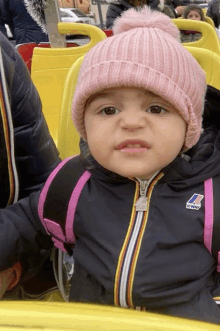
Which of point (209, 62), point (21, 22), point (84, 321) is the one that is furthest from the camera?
point (21, 22)

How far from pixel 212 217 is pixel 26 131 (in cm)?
42

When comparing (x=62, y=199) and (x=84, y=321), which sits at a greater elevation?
(x=84, y=321)

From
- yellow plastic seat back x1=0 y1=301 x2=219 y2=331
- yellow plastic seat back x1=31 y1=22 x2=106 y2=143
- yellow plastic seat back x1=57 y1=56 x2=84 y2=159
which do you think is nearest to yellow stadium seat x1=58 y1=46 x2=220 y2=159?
yellow plastic seat back x1=57 y1=56 x2=84 y2=159

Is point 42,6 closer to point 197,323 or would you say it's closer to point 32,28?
point 32,28

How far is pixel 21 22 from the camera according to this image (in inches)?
123

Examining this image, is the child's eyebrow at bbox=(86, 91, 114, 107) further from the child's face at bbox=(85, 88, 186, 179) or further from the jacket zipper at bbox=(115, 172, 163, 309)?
the jacket zipper at bbox=(115, 172, 163, 309)

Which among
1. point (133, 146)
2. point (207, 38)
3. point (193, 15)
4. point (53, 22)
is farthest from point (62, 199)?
point (193, 15)

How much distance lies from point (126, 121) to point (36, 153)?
34 cm

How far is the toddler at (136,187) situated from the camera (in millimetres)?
658

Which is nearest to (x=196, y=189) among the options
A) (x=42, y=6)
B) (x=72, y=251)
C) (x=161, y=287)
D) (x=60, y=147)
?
(x=161, y=287)

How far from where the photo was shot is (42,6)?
6.79 ft

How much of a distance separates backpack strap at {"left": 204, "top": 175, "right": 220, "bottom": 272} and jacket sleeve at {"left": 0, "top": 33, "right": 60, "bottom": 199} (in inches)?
14.8

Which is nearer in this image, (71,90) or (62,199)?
(62,199)

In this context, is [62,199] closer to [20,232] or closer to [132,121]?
[20,232]
